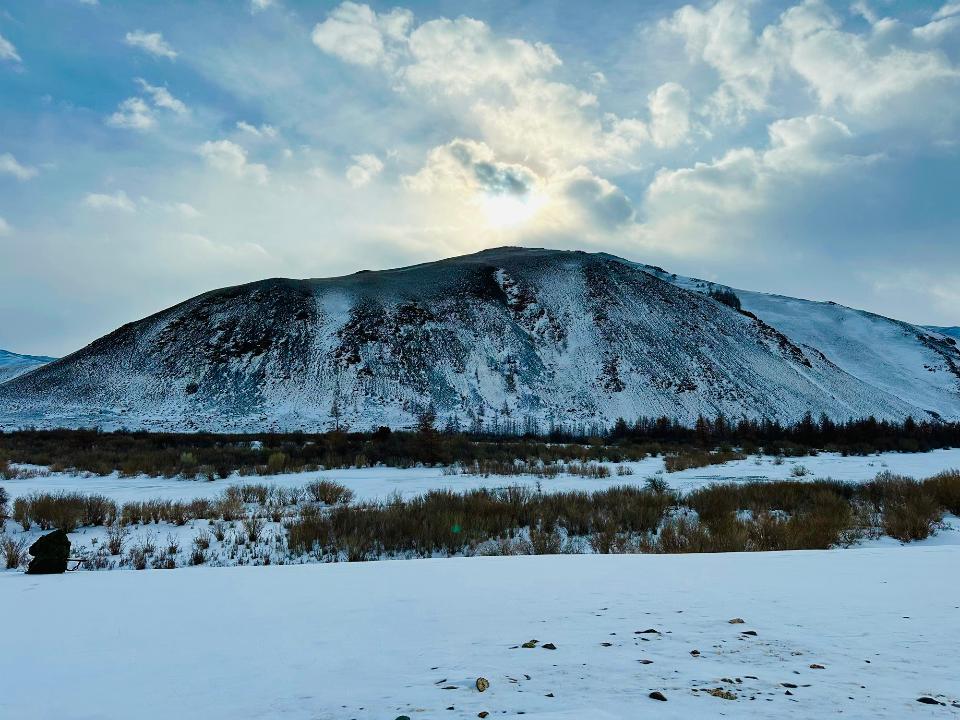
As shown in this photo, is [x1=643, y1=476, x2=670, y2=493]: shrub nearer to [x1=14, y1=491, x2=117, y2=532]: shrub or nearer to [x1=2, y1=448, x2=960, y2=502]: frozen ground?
[x1=2, y1=448, x2=960, y2=502]: frozen ground

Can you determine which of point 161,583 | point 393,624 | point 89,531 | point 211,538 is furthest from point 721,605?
point 89,531

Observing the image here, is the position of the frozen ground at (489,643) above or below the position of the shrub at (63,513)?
above

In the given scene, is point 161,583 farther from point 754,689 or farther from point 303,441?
point 303,441

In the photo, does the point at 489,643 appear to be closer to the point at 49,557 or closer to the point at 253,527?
the point at 49,557

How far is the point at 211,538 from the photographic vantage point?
909cm

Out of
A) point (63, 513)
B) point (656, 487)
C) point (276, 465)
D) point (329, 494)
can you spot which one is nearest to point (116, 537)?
point (63, 513)

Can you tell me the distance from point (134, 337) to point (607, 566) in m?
66.4

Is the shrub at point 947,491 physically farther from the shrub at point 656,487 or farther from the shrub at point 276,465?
the shrub at point 276,465

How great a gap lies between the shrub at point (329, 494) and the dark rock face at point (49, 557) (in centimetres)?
687

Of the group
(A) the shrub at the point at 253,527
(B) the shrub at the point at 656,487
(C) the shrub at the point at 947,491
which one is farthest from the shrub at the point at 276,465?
(C) the shrub at the point at 947,491

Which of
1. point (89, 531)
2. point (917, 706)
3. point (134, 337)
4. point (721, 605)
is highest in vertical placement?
point (134, 337)

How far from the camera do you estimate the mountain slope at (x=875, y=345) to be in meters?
69.6

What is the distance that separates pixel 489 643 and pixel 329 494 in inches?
424

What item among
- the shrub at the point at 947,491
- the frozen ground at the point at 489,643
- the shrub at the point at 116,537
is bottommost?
the shrub at the point at 116,537
